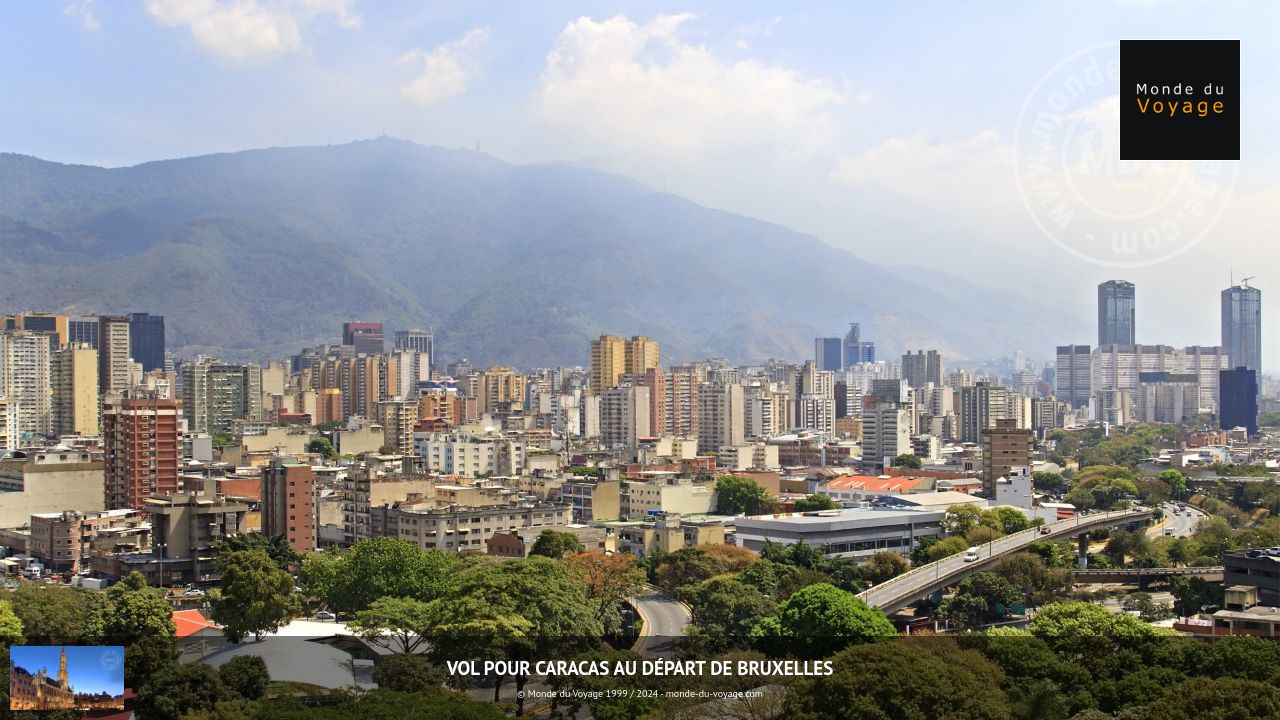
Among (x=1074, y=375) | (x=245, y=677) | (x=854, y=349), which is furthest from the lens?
(x=854, y=349)

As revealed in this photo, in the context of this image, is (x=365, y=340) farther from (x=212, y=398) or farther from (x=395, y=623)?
(x=395, y=623)

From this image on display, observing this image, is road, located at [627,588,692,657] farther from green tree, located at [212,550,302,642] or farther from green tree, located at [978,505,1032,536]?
green tree, located at [978,505,1032,536]

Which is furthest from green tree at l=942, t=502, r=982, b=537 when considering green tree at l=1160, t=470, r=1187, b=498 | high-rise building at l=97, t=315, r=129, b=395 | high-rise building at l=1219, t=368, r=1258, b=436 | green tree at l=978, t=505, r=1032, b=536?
high-rise building at l=97, t=315, r=129, b=395

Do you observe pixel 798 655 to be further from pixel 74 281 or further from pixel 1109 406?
pixel 74 281

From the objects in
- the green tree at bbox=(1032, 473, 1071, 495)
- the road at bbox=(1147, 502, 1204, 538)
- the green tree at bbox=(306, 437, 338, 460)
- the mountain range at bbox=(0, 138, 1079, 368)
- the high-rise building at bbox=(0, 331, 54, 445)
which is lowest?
the road at bbox=(1147, 502, 1204, 538)

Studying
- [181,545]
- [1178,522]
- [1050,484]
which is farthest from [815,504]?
[181,545]
